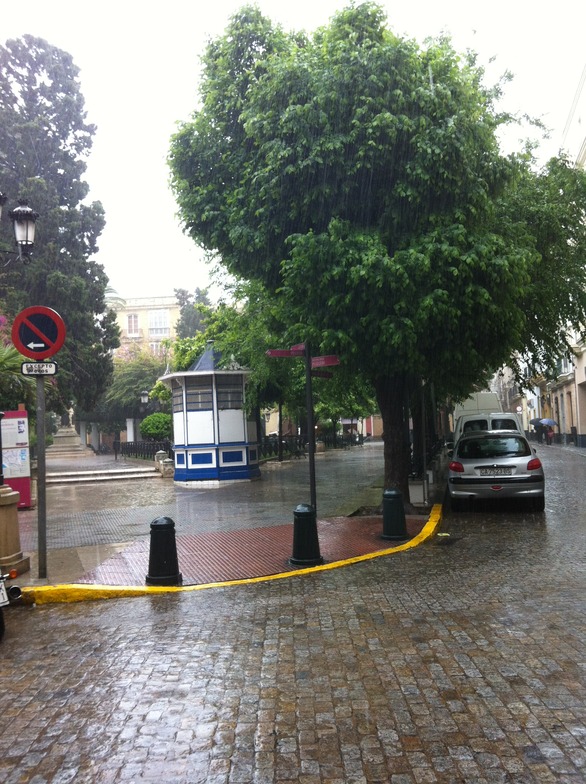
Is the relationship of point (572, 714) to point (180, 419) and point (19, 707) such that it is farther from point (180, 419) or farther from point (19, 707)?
point (180, 419)

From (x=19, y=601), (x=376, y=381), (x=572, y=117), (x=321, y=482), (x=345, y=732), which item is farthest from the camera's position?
(x=572, y=117)

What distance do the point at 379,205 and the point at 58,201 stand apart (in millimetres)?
27361

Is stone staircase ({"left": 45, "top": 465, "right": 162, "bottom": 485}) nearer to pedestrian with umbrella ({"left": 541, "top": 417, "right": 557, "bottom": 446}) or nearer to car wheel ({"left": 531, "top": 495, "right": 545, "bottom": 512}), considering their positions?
car wheel ({"left": 531, "top": 495, "right": 545, "bottom": 512})

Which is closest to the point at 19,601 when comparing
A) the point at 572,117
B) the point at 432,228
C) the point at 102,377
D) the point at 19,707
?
the point at 19,707

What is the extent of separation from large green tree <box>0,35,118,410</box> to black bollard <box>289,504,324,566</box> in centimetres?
2608

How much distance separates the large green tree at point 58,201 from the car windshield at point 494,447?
2369 centimetres

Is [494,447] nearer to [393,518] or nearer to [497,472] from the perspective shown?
[497,472]

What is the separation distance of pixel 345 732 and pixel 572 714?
4.19 ft

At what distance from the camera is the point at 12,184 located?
110 feet

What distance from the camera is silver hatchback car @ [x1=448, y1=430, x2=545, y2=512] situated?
12078 millimetres

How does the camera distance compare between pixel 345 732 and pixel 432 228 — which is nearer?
pixel 345 732

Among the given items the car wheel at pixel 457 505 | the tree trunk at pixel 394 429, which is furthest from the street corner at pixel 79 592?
the car wheel at pixel 457 505

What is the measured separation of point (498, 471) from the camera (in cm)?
1215

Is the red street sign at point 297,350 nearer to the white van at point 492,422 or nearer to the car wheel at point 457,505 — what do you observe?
the car wheel at point 457,505
